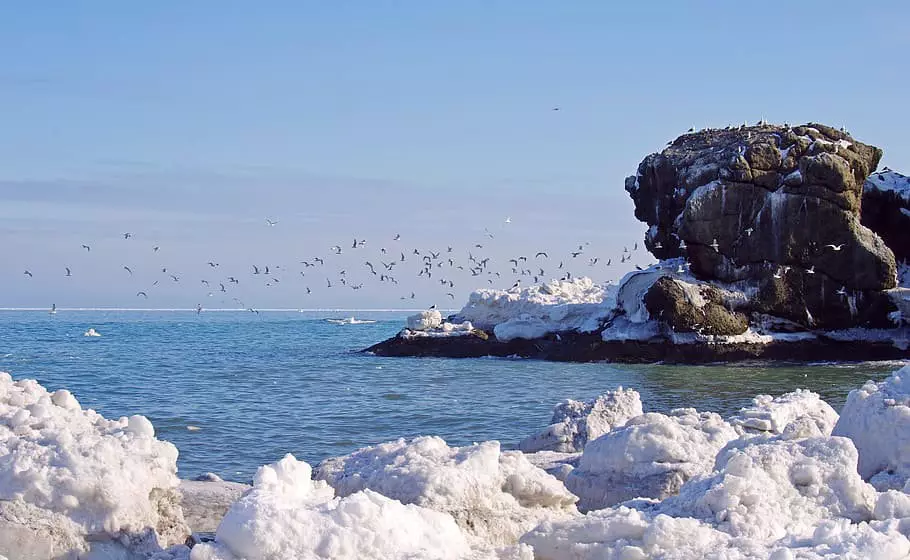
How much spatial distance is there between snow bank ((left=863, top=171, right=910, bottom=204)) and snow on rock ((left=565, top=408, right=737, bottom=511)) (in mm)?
40704

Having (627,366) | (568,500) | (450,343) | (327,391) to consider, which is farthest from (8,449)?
(450,343)

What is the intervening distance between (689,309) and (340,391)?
16.6 meters

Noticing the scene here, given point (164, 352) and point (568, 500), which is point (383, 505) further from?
point (164, 352)

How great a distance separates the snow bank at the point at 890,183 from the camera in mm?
45594

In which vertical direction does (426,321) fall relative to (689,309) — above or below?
below

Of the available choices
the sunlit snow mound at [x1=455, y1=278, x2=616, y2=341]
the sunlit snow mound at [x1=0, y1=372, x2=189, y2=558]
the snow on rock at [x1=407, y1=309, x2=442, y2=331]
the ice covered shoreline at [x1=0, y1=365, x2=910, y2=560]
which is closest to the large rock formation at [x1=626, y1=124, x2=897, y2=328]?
the sunlit snow mound at [x1=455, y1=278, x2=616, y2=341]

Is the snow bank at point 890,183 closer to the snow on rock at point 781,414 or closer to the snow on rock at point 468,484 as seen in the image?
the snow on rock at point 781,414

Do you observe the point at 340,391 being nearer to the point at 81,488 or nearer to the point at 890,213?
the point at 81,488

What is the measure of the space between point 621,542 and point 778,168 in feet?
123

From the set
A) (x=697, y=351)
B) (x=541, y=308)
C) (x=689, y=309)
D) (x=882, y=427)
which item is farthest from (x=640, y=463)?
(x=541, y=308)

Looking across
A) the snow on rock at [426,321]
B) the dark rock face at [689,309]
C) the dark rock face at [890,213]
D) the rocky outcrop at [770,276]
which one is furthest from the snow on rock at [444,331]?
the dark rock face at [890,213]

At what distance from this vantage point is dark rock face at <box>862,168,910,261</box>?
44.9 metres

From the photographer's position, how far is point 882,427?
7625mm

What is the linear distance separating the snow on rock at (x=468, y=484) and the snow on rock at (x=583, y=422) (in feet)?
13.2
